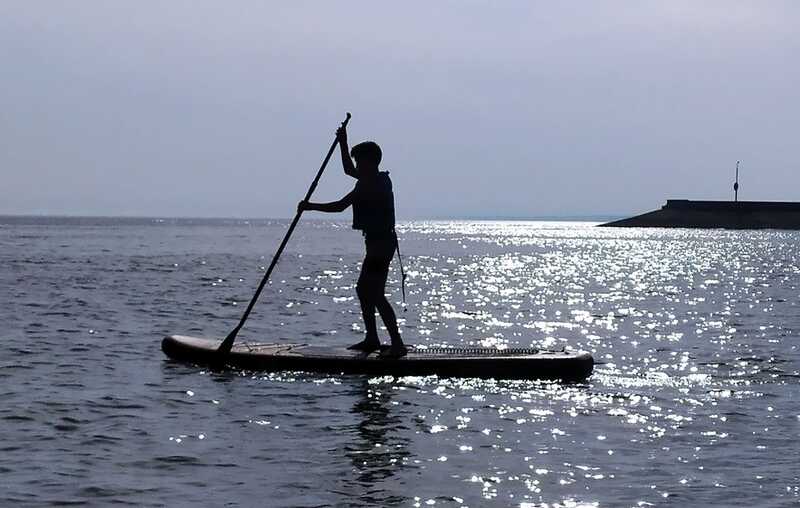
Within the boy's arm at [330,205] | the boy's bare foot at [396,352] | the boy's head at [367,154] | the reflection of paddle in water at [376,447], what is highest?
the boy's head at [367,154]

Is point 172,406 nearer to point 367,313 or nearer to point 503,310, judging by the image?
point 367,313

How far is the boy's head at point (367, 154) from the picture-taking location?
49.6ft

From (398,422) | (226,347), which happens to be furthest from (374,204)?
(398,422)

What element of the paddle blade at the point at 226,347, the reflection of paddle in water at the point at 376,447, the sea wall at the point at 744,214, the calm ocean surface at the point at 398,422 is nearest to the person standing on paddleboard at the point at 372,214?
the calm ocean surface at the point at 398,422

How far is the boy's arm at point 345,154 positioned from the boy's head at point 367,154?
156 mm

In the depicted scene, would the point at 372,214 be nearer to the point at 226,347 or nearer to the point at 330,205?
the point at 330,205

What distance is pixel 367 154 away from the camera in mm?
15141

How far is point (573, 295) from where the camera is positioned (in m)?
38.8

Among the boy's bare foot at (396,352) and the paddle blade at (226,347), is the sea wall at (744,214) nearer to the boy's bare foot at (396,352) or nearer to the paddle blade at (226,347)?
the boy's bare foot at (396,352)

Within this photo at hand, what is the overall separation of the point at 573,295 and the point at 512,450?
2827 centimetres

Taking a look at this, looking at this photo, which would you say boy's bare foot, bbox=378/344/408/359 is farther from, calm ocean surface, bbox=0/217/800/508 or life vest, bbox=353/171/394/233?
life vest, bbox=353/171/394/233

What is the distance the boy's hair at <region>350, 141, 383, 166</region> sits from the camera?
15.1 m

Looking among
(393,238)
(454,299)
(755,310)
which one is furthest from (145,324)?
(755,310)

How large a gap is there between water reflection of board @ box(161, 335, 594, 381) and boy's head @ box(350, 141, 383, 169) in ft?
8.30
